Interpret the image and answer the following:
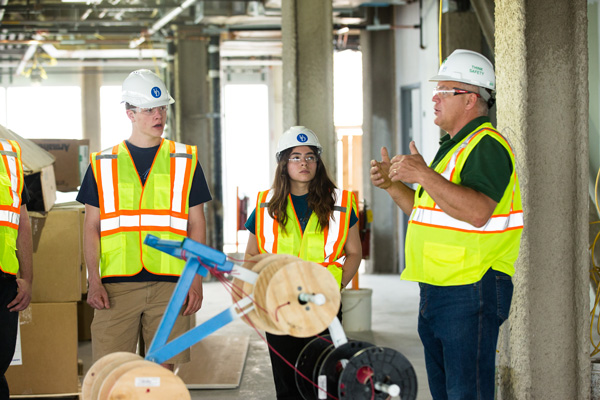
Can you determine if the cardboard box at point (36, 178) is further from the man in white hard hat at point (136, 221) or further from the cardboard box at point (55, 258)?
the man in white hard hat at point (136, 221)

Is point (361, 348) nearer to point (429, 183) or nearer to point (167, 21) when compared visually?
point (429, 183)

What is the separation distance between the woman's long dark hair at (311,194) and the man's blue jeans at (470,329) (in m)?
0.89

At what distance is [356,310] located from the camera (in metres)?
7.41

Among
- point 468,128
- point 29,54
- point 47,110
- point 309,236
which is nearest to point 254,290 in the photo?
point 468,128

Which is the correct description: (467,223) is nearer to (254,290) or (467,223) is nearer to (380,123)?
(254,290)

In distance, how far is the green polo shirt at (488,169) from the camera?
2727 millimetres

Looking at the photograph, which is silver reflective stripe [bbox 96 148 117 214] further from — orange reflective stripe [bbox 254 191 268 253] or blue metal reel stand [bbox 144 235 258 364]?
blue metal reel stand [bbox 144 235 258 364]

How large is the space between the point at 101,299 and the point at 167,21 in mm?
8555

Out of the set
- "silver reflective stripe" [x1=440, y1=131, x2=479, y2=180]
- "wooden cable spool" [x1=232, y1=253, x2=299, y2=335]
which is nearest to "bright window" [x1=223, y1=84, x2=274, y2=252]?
"silver reflective stripe" [x1=440, y1=131, x2=479, y2=180]

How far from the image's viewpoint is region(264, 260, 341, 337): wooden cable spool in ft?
7.61

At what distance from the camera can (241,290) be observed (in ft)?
8.25

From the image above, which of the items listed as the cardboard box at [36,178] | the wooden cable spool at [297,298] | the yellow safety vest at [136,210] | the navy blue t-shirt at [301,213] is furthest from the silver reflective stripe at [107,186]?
the cardboard box at [36,178]

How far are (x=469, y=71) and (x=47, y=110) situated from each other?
647 inches

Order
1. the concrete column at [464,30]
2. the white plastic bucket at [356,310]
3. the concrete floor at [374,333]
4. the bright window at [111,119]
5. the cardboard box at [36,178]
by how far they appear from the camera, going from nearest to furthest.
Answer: the cardboard box at [36,178] → the concrete floor at [374,333] → the white plastic bucket at [356,310] → the concrete column at [464,30] → the bright window at [111,119]
